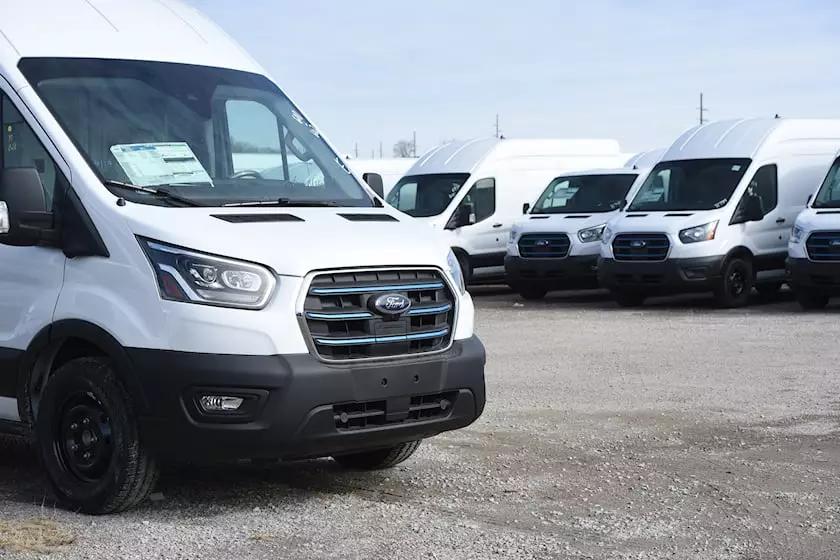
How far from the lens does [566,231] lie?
20047 millimetres

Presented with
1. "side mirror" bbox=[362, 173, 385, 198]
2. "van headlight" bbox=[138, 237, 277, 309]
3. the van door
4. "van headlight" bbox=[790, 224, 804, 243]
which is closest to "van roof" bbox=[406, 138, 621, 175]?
"van headlight" bbox=[790, 224, 804, 243]

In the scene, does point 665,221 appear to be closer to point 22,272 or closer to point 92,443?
point 22,272

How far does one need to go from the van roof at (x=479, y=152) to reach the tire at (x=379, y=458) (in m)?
14.3

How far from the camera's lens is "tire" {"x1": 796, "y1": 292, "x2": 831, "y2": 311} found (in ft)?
57.8

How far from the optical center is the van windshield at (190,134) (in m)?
6.71

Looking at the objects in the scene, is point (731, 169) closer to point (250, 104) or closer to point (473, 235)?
point (473, 235)

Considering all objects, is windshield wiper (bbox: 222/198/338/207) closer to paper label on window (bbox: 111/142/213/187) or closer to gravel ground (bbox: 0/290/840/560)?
paper label on window (bbox: 111/142/213/187)

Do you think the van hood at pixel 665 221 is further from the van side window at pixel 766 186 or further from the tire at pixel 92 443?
the tire at pixel 92 443

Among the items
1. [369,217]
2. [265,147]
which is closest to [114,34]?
[265,147]

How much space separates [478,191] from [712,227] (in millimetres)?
4811

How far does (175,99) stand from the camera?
23.7 feet

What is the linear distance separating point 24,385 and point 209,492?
43.6 inches

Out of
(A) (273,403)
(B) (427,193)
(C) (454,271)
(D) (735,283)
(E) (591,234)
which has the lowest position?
(D) (735,283)

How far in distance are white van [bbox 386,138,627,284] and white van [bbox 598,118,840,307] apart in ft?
10.2
